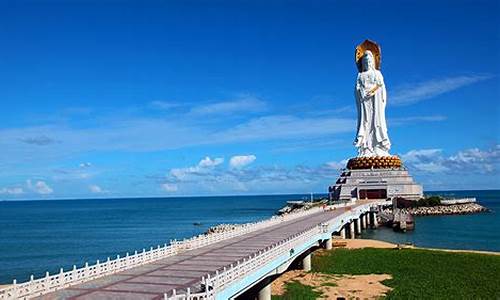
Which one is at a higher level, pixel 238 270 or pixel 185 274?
pixel 238 270

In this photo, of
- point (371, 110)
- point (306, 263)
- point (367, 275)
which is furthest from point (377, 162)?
point (367, 275)

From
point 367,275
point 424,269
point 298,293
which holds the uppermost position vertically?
point 424,269

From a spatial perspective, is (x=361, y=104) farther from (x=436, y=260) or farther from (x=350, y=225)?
(x=436, y=260)

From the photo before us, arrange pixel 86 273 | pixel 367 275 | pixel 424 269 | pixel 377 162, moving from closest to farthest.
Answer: pixel 86 273 → pixel 367 275 → pixel 424 269 → pixel 377 162

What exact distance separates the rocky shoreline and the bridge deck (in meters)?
54.6

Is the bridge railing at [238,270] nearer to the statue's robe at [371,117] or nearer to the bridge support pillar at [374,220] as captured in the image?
the bridge support pillar at [374,220]

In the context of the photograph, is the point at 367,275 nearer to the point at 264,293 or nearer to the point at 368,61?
the point at 264,293

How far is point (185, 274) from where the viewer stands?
20.8 metres

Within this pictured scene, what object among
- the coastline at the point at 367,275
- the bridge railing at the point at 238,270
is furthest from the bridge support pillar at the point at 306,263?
the bridge railing at the point at 238,270

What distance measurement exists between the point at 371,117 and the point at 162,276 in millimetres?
79486

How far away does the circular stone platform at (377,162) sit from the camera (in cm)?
9238

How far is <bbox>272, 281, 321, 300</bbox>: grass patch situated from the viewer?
83.8 ft

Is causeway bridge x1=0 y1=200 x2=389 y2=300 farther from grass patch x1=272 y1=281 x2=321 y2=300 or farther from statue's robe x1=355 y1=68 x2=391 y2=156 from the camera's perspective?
statue's robe x1=355 y1=68 x2=391 y2=156

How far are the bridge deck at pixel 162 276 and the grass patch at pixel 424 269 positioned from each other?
698 cm
